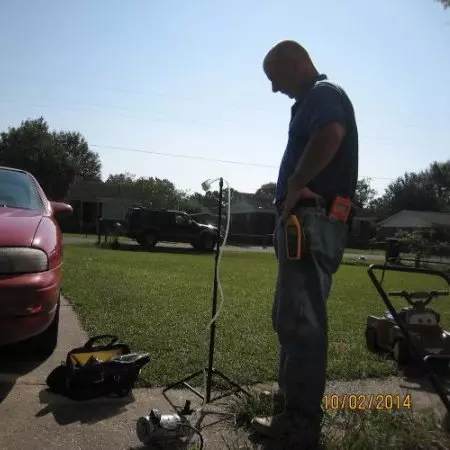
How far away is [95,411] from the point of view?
9.69 ft

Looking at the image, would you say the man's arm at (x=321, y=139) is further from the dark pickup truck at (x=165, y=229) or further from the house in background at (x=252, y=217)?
the house in background at (x=252, y=217)

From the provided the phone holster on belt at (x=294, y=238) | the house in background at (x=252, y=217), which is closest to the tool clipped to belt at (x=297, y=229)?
the phone holster on belt at (x=294, y=238)

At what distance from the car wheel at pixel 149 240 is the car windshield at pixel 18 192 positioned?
1920 centimetres

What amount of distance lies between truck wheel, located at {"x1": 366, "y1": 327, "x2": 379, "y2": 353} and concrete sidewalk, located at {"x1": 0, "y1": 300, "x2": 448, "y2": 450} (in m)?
0.58

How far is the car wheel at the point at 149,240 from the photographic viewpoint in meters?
23.7

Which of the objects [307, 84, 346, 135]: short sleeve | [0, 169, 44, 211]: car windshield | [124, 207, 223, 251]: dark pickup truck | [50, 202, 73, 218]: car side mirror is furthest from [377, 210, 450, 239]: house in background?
[307, 84, 346, 135]: short sleeve

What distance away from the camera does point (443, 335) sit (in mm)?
3986

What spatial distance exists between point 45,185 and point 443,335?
53325 millimetres

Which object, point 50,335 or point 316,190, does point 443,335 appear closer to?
point 316,190

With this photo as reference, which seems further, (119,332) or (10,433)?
(119,332)

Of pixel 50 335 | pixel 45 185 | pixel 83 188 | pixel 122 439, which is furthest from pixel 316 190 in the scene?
pixel 45 185

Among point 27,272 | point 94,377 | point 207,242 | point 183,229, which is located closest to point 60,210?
point 27,272

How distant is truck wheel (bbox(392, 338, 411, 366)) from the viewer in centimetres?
408
